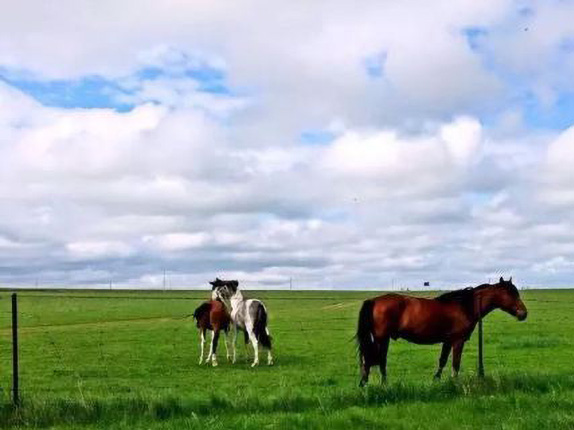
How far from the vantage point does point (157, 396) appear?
11.5 m

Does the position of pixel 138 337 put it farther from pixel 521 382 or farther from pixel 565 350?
pixel 521 382

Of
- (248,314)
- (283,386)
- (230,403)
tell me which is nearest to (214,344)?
(248,314)

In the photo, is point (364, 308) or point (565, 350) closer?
point (364, 308)

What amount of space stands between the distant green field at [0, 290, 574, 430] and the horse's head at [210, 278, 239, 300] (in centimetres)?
221

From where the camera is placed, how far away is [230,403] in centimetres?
1134

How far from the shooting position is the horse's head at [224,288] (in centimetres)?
2345

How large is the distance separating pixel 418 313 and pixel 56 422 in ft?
26.0

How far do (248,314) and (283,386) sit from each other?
665 cm

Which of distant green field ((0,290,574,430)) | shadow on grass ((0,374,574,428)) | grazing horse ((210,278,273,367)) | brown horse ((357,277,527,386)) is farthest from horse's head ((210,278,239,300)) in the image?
shadow on grass ((0,374,574,428))

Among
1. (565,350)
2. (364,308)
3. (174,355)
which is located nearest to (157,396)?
(364,308)

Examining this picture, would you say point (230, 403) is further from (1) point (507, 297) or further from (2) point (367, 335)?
(1) point (507, 297)

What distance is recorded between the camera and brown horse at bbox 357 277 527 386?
49.2 ft

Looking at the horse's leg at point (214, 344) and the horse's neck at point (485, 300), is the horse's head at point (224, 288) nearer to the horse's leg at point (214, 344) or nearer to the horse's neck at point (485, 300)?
the horse's leg at point (214, 344)

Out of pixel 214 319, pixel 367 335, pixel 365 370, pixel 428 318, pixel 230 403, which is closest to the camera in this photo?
pixel 230 403
